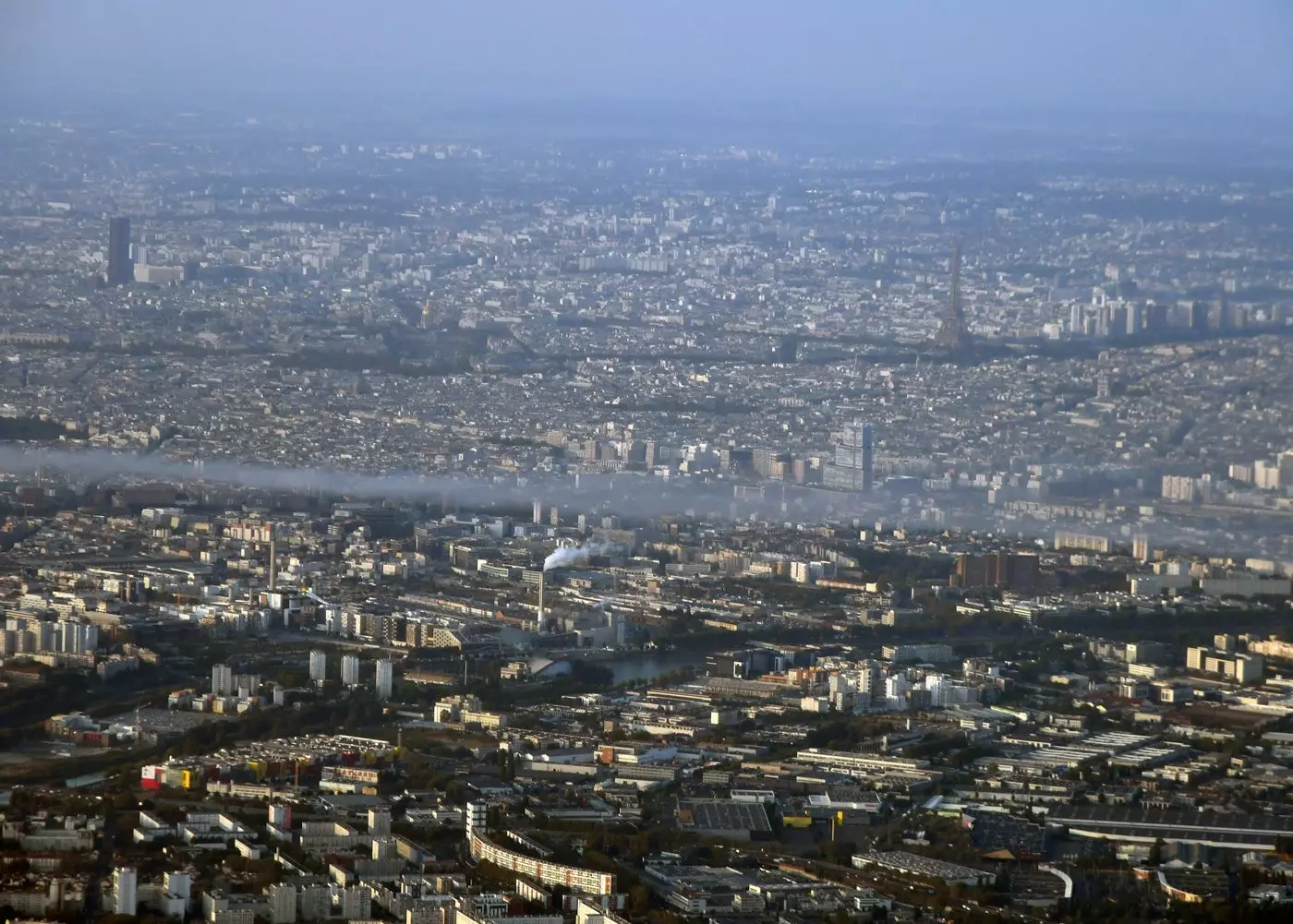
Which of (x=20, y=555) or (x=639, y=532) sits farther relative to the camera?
(x=639, y=532)

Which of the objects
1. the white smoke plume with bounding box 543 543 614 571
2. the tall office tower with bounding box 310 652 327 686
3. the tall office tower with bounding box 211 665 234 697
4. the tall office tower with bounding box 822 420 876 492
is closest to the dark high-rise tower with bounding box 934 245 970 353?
the tall office tower with bounding box 822 420 876 492

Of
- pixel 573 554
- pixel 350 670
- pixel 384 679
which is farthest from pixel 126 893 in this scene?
pixel 573 554

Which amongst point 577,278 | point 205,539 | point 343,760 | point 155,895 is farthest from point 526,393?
point 155,895

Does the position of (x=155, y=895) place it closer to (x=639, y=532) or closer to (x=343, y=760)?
(x=343, y=760)

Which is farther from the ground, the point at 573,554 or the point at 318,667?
the point at 318,667

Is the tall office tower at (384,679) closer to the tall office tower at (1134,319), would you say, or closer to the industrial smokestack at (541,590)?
the industrial smokestack at (541,590)

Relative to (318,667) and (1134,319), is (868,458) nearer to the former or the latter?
(1134,319)

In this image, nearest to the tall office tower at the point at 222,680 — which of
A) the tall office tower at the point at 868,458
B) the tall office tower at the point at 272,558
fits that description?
the tall office tower at the point at 272,558
